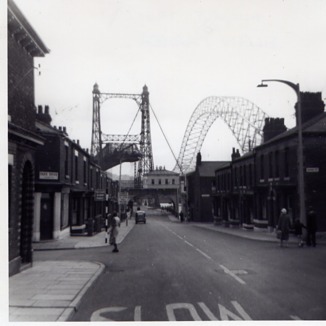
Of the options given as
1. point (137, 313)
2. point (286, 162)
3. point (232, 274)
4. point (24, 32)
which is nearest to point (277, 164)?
point (286, 162)

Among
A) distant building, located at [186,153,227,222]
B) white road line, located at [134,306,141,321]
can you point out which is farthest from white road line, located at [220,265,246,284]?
distant building, located at [186,153,227,222]

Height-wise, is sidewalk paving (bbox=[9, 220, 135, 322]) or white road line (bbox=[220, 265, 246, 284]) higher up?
sidewalk paving (bbox=[9, 220, 135, 322])

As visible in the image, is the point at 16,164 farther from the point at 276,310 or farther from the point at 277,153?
the point at 277,153

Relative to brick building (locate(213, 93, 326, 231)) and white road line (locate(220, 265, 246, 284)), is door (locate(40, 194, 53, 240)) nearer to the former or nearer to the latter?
white road line (locate(220, 265, 246, 284))

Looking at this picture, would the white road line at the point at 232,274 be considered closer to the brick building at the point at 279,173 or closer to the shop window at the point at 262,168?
the brick building at the point at 279,173

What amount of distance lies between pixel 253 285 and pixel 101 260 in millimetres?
7979

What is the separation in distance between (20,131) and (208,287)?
7.39m

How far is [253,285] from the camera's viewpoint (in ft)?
36.7

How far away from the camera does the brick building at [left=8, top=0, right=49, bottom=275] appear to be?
40.0ft

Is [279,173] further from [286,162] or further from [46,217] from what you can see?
[46,217]

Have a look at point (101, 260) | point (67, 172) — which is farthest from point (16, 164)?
point (67, 172)

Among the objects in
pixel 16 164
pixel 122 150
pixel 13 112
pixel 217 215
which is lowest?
pixel 217 215

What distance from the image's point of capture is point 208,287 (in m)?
11.0
